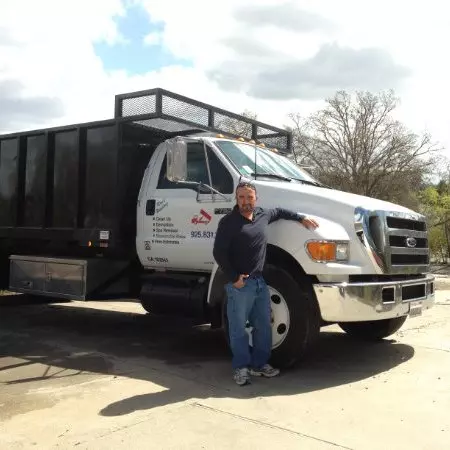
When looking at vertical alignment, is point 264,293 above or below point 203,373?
above

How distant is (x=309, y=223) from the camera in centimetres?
554

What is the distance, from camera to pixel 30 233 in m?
8.17

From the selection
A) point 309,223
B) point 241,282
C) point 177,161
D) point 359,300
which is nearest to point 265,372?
point 241,282

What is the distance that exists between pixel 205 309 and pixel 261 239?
1405mm

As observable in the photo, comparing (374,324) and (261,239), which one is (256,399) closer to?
(261,239)

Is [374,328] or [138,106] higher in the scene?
[138,106]

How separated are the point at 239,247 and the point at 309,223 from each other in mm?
747

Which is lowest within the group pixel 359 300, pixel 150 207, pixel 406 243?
pixel 359 300

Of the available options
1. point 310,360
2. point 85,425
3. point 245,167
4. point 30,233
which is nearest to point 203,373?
point 310,360

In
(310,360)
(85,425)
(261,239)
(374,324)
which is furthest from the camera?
(374,324)

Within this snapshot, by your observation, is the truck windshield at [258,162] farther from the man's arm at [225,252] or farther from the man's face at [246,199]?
the man's arm at [225,252]

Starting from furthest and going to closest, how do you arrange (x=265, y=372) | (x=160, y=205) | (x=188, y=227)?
(x=160, y=205)
(x=188, y=227)
(x=265, y=372)

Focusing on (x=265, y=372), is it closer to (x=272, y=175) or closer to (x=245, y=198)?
(x=245, y=198)

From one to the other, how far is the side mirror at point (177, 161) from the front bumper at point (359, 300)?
1.86 meters
